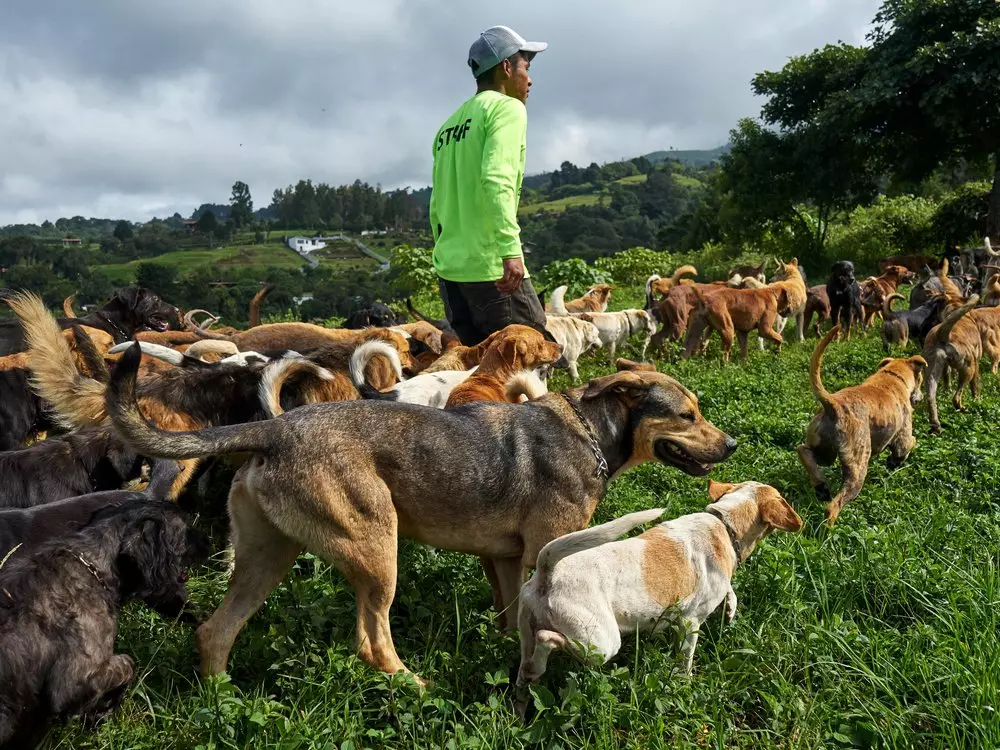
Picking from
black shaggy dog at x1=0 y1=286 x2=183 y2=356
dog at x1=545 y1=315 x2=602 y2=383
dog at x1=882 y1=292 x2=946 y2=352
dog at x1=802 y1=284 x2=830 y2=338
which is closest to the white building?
dog at x1=802 y1=284 x2=830 y2=338

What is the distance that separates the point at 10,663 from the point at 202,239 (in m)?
70.0

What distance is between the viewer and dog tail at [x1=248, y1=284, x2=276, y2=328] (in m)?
10.9

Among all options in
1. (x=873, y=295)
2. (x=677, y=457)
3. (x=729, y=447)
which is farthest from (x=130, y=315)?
(x=873, y=295)

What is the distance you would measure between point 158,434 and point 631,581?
2.19m

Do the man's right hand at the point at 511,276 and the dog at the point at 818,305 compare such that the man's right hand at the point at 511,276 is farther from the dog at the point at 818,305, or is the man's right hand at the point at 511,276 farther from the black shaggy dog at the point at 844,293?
the black shaggy dog at the point at 844,293

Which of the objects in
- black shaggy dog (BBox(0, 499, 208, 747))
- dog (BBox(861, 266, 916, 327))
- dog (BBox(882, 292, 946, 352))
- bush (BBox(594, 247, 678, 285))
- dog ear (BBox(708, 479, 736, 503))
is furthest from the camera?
bush (BBox(594, 247, 678, 285))

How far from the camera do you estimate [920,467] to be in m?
6.34

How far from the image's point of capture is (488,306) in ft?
20.4

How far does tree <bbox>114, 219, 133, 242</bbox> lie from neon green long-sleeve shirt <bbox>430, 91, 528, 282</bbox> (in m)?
61.5

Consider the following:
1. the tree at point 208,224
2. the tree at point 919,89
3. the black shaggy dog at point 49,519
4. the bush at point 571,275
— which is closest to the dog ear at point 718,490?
the black shaggy dog at point 49,519

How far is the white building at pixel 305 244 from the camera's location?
6850 centimetres

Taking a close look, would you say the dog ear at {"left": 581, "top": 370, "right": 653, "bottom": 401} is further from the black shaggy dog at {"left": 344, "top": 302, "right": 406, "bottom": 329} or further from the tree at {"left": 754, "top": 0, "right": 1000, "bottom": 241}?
the tree at {"left": 754, "top": 0, "right": 1000, "bottom": 241}

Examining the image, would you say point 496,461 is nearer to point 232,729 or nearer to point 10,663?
point 232,729

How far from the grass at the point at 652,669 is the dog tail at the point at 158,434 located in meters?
1.01
